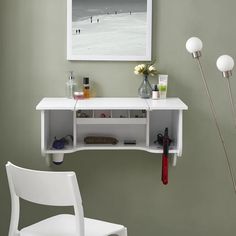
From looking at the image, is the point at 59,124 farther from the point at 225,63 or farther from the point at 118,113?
the point at 225,63

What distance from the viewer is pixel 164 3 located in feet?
11.3

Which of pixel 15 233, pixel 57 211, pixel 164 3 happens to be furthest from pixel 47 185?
pixel 164 3

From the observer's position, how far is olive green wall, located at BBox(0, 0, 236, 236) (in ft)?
11.4

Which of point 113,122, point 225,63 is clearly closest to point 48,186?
point 113,122

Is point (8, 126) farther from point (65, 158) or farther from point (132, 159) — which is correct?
point (132, 159)

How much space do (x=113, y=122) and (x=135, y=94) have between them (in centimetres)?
22

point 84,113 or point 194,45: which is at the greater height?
point 194,45

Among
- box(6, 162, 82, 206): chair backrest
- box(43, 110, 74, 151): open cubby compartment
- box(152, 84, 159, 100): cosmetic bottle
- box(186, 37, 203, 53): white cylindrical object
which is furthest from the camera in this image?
box(43, 110, 74, 151): open cubby compartment

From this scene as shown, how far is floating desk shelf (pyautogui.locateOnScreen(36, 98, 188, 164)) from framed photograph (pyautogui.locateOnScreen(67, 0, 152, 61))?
10.3 inches

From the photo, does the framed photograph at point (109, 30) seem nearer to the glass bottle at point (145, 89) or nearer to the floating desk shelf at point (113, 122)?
the glass bottle at point (145, 89)

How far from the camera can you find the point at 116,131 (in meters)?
3.51

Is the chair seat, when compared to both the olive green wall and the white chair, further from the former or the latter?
the olive green wall

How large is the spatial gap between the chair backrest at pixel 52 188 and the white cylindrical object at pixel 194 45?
1.05 meters

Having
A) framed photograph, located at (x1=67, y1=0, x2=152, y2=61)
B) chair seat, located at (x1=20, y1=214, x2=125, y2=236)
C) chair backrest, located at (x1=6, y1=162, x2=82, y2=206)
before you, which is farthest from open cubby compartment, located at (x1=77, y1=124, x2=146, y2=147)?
chair backrest, located at (x1=6, y1=162, x2=82, y2=206)
